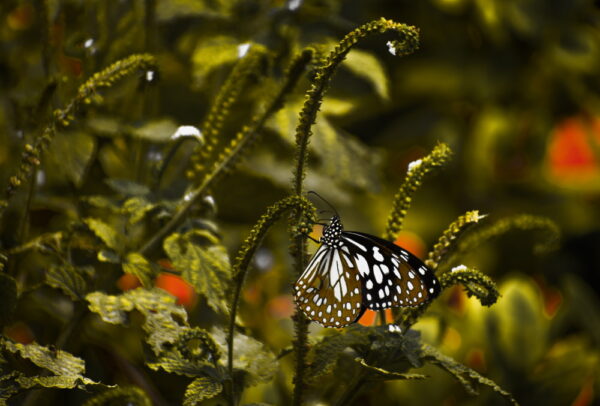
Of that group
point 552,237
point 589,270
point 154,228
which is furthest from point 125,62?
point 589,270

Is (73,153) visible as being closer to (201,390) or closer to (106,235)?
(106,235)

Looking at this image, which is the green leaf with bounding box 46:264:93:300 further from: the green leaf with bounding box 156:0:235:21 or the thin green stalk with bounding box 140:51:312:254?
the green leaf with bounding box 156:0:235:21

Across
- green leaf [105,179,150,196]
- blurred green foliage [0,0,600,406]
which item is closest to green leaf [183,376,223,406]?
blurred green foliage [0,0,600,406]

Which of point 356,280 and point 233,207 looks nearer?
point 356,280

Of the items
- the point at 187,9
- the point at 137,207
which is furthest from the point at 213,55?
the point at 137,207

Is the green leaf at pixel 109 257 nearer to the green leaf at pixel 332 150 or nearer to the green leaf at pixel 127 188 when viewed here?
the green leaf at pixel 127 188

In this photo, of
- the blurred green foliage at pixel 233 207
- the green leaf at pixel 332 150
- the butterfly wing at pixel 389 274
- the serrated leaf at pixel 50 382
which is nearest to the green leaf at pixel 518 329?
the blurred green foliage at pixel 233 207
